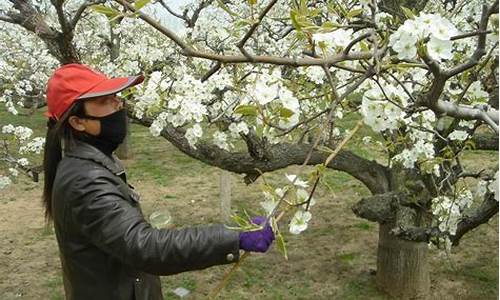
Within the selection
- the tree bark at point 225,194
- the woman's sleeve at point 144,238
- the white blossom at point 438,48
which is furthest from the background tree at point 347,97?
the tree bark at point 225,194

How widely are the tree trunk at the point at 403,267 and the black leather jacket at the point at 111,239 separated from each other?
355cm

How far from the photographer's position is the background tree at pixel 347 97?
5.00 ft

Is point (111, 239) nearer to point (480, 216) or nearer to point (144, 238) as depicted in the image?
point (144, 238)

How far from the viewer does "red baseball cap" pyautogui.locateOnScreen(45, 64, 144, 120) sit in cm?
204

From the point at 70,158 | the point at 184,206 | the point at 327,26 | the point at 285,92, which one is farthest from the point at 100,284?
the point at 184,206

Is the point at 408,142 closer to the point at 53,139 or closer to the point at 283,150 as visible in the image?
the point at 283,150

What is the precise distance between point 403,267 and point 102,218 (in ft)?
13.5

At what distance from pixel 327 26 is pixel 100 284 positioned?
1.26 m

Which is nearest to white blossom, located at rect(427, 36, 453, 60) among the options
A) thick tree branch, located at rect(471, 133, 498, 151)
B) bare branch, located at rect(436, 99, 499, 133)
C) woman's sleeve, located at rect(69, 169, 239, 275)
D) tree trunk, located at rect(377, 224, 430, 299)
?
bare branch, located at rect(436, 99, 499, 133)

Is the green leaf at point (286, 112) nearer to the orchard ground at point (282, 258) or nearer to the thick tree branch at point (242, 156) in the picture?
the orchard ground at point (282, 258)

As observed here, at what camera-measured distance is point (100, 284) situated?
2.08 meters

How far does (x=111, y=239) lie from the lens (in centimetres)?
180

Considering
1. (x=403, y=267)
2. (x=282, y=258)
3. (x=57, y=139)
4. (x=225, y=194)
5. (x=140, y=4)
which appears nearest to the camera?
(x=140, y=4)

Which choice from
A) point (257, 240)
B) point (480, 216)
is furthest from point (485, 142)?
point (257, 240)
